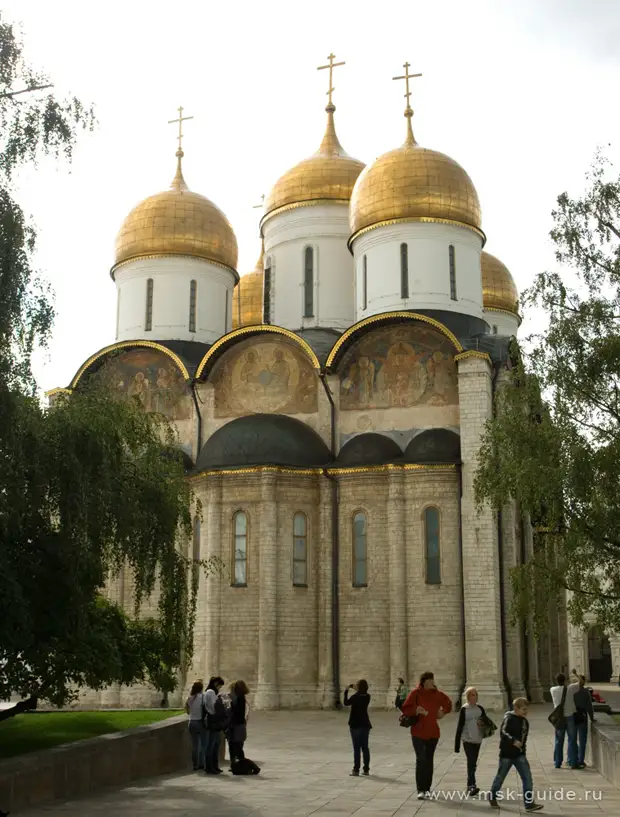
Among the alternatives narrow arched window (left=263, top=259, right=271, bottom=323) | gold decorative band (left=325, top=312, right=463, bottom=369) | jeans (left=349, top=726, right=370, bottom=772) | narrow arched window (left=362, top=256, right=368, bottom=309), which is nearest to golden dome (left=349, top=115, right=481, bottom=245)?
narrow arched window (left=362, top=256, right=368, bottom=309)

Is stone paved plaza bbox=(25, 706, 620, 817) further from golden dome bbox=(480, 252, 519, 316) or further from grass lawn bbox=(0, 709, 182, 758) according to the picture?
golden dome bbox=(480, 252, 519, 316)

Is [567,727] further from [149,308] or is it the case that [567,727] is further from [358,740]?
[149,308]

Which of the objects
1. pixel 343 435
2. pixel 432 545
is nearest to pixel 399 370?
pixel 343 435

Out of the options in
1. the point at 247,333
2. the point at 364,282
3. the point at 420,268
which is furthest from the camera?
the point at 364,282

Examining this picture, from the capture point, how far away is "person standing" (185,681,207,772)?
36.7ft

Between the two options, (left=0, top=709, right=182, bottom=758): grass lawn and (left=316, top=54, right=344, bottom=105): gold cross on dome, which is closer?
(left=0, top=709, right=182, bottom=758): grass lawn

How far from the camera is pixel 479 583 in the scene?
19906mm

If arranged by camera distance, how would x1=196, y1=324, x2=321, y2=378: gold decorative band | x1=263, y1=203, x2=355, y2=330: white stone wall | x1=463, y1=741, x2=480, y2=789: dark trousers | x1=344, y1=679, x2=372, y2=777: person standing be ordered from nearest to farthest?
1. x1=463, y1=741, x2=480, y2=789: dark trousers
2. x1=344, y1=679, x2=372, y2=777: person standing
3. x1=196, y1=324, x2=321, y2=378: gold decorative band
4. x1=263, y1=203, x2=355, y2=330: white stone wall

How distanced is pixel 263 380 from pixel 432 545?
211 inches

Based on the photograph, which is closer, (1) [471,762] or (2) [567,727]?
(1) [471,762]

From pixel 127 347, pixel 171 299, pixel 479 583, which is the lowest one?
pixel 479 583

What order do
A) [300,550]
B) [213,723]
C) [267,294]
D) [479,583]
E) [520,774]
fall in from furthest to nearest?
[267,294]
[300,550]
[479,583]
[213,723]
[520,774]

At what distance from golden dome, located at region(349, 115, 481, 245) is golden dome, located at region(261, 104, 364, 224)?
2353 mm

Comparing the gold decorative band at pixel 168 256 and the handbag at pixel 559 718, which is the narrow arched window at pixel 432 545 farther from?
the handbag at pixel 559 718
